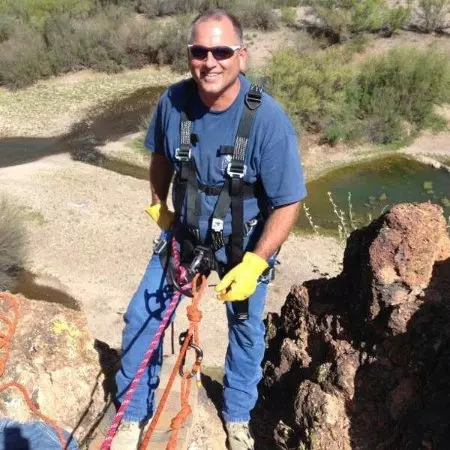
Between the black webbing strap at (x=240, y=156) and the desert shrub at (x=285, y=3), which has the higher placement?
the black webbing strap at (x=240, y=156)

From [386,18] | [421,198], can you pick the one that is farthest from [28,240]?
[386,18]

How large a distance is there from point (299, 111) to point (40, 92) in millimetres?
8746

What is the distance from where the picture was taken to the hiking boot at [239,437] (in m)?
3.44

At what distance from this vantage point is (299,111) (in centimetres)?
1576

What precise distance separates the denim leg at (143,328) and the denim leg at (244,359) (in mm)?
407

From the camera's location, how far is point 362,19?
20.5 metres

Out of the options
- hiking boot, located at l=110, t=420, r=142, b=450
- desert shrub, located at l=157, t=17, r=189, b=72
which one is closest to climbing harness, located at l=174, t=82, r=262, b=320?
hiking boot, located at l=110, t=420, r=142, b=450

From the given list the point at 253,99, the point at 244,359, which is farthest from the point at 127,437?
the point at 253,99

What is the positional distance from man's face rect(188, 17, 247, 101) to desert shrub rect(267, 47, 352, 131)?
13.3 metres

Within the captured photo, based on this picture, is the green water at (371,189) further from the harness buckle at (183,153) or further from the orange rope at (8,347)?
the harness buckle at (183,153)

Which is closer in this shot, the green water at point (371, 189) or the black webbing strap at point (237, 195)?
the black webbing strap at point (237, 195)

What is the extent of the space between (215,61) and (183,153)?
19.5 inches

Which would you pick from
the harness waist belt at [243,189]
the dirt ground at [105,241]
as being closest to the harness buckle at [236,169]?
the harness waist belt at [243,189]

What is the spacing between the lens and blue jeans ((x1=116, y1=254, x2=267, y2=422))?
3.14m
